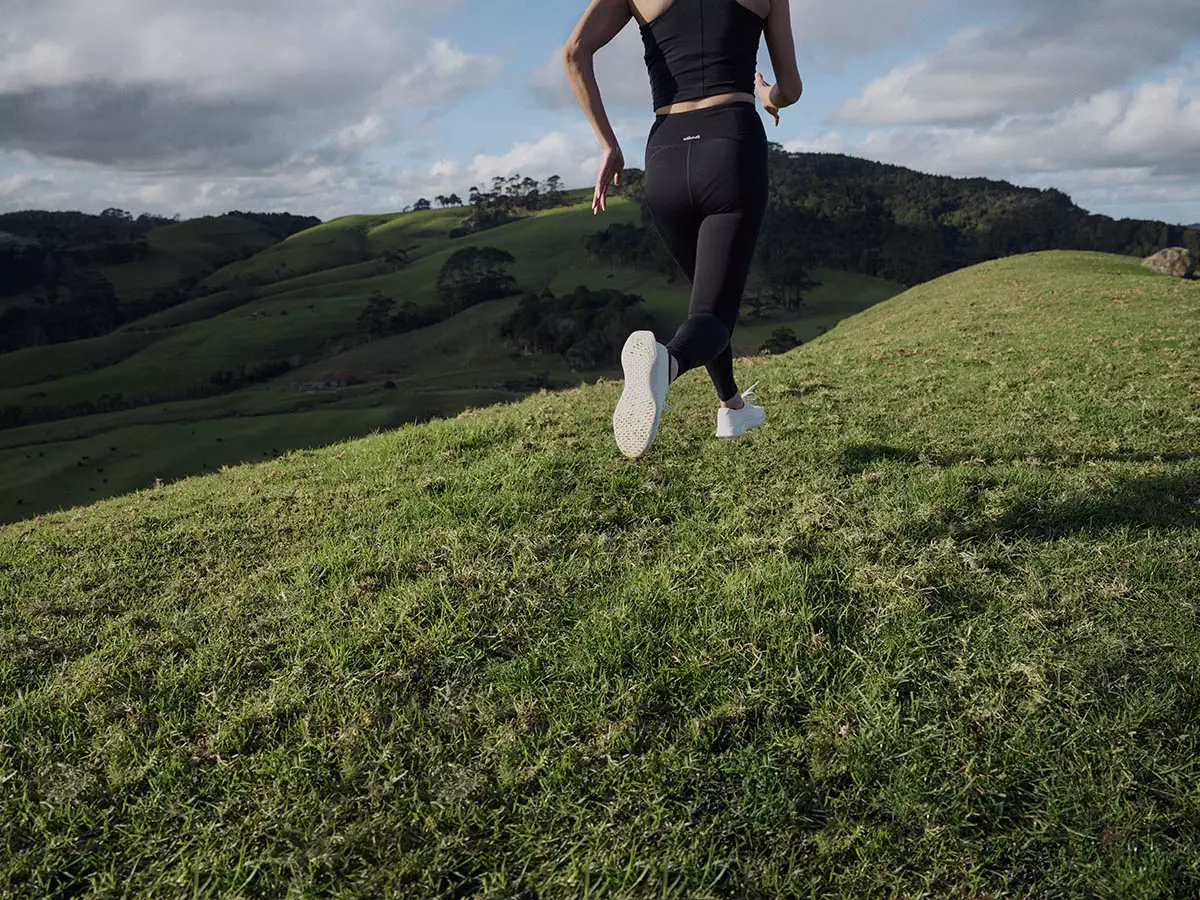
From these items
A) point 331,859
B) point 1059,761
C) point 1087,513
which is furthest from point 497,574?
point 1087,513

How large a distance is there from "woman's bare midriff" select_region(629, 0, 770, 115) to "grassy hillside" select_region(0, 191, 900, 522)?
1203 inches

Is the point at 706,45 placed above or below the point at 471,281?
below

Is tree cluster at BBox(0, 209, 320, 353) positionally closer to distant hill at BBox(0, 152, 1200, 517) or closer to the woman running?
distant hill at BBox(0, 152, 1200, 517)

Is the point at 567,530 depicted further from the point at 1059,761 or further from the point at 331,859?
the point at 1059,761

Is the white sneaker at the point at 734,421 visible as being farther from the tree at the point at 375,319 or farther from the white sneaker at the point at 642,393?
the tree at the point at 375,319

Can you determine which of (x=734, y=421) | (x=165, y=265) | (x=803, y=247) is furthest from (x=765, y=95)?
(x=165, y=265)

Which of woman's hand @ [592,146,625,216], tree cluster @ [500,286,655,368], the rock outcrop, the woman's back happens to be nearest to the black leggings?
the woman's back

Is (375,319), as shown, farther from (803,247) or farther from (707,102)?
(707,102)

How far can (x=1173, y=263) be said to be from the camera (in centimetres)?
4062

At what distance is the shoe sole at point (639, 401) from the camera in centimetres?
409

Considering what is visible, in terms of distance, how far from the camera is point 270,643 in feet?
13.3

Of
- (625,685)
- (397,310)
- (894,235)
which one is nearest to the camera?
(625,685)

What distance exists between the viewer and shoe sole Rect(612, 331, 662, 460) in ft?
13.4

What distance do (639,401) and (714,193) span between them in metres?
1.41
